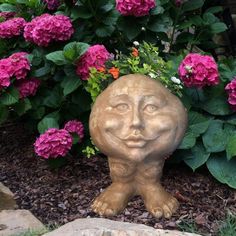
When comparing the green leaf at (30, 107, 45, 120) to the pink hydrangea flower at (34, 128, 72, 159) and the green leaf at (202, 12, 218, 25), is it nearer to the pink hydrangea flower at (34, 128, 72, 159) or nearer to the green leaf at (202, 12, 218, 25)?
the pink hydrangea flower at (34, 128, 72, 159)

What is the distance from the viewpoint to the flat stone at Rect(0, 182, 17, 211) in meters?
3.23

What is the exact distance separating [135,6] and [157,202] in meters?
1.14

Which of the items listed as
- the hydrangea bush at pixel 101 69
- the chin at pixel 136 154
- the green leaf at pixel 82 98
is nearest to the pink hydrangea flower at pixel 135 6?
the hydrangea bush at pixel 101 69

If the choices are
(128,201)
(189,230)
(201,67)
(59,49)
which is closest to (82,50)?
(59,49)

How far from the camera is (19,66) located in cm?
345

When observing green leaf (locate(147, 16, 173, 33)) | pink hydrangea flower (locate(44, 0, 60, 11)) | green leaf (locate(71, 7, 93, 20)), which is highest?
green leaf (locate(71, 7, 93, 20))

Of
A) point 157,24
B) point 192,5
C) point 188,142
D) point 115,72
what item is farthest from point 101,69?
point 192,5

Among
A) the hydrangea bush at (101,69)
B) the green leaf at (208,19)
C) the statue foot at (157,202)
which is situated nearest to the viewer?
the statue foot at (157,202)

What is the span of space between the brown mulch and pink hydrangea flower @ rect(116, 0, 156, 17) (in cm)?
95

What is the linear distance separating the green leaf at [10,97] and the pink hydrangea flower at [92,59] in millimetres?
469

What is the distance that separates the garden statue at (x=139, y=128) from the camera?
2631mm

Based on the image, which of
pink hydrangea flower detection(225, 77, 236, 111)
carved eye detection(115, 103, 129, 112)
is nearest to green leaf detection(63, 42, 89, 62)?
carved eye detection(115, 103, 129, 112)

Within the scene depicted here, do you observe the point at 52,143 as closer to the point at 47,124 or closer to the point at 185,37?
the point at 47,124

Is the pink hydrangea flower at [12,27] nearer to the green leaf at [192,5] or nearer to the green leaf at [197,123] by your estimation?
the green leaf at [192,5]
